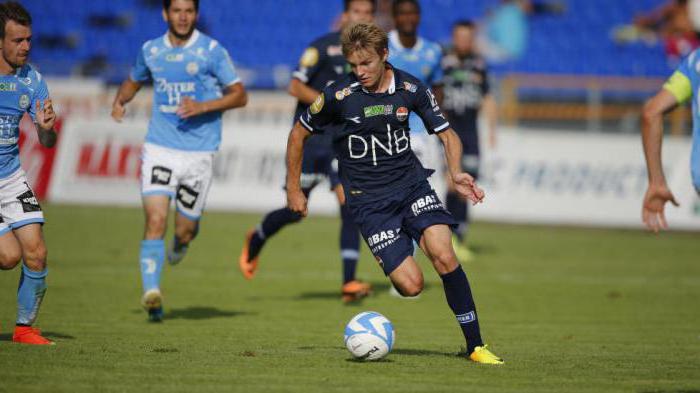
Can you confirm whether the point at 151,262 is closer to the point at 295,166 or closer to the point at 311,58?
the point at 295,166

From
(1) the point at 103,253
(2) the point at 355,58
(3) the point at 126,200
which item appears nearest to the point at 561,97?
(3) the point at 126,200

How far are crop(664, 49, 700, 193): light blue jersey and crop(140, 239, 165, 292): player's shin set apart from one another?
4593 millimetres

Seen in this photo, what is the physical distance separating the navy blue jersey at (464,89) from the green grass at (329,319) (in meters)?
1.98

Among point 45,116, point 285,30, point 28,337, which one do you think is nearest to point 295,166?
point 45,116

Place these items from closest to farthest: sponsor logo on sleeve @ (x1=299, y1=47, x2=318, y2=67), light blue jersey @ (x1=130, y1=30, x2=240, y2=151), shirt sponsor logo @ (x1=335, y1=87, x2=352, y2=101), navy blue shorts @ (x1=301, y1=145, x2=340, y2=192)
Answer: shirt sponsor logo @ (x1=335, y1=87, x2=352, y2=101)
light blue jersey @ (x1=130, y1=30, x2=240, y2=151)
sponsor logo on sleeve @ (x1=299, y1=47, x2=318, y2=67)
navy blue shorts @ (x1=301, y1=145, x2=340, y2=192)

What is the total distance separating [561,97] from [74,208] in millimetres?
10074

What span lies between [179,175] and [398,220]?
2822mm

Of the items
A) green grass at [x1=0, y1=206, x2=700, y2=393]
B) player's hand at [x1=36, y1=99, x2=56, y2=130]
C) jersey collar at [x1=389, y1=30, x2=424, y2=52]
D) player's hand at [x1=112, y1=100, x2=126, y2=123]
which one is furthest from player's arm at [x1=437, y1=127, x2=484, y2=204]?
jersey collar at [x1=389, y1=30, x2=424, y2=52]

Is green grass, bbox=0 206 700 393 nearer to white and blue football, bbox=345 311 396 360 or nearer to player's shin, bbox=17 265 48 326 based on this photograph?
white and blue football, bbox=345 311 396 360

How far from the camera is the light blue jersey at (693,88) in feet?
22.4

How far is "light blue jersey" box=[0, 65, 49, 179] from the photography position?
7.74 m

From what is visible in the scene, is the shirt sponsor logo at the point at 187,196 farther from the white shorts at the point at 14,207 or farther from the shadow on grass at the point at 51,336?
the white shorts at the point at 14,207

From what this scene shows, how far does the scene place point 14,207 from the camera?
776 centimetres

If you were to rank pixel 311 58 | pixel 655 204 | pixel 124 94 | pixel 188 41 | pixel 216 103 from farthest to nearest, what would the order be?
1. pixel 311 58
2. pixel 124 94
3. pixel 188 41
4. pixel 216 103
5. pixel 655 204
